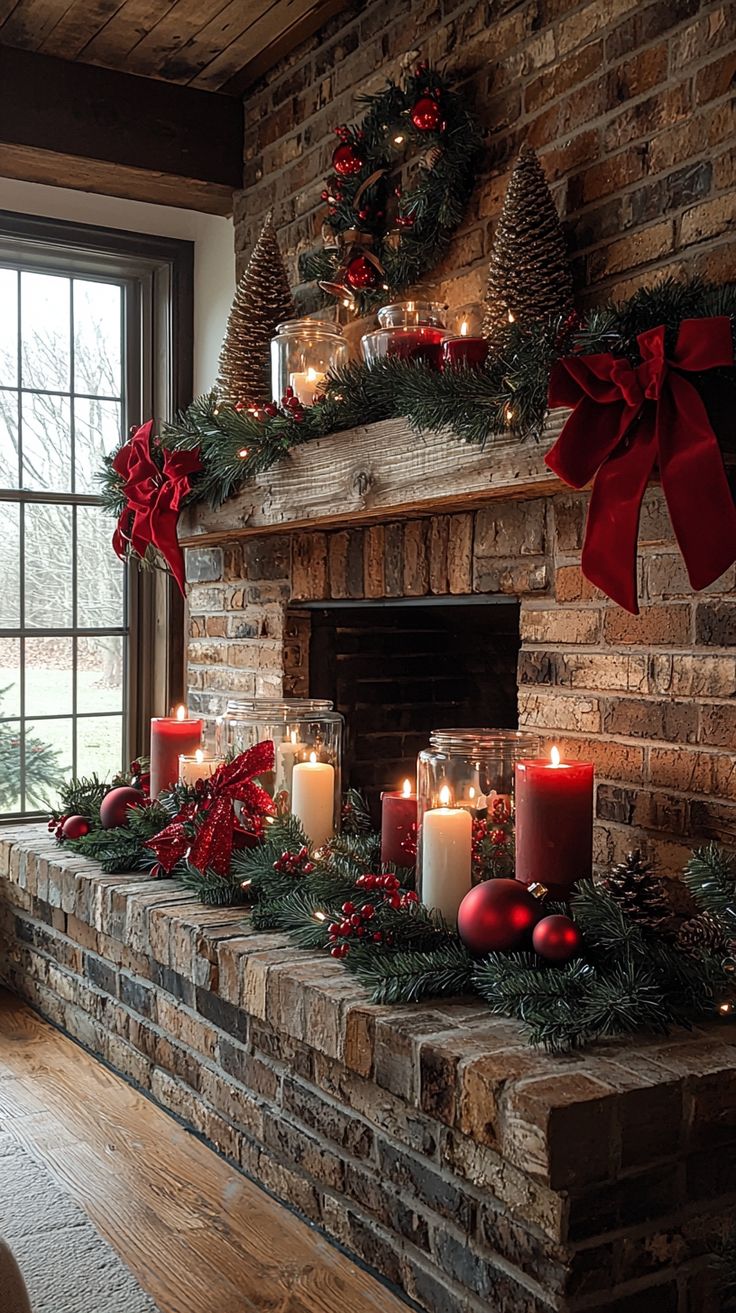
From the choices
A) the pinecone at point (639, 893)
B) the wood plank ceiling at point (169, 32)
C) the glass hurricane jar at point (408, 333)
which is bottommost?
the pinecone at point (639, 893)

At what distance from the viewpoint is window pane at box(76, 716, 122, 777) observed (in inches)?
147

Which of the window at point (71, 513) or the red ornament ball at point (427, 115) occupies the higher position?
the red ornament ball at point (427, 115)

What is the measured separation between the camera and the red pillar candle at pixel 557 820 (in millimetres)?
1988

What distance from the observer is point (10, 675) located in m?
3.62

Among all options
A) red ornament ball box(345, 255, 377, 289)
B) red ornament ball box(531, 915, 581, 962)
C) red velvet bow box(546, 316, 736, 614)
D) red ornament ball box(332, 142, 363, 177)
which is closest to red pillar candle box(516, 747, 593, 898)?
red ornament ball box(531, 915, 581, 962)

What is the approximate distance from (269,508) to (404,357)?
0.52 meters

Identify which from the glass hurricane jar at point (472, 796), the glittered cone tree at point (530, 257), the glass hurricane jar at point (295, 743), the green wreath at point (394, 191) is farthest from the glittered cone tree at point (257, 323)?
the glass hurricane jar at point (472, 796)

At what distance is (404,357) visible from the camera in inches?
94.0

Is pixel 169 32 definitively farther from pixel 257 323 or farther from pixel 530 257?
pixel 530 257

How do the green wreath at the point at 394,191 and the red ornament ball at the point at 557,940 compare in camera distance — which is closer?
the red ornament ball at the point at 557,940

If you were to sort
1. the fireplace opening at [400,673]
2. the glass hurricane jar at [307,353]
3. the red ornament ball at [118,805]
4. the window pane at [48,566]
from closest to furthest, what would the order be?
1. the glass hurricane jar at [307,353]
2. the red ornament ball at [118,805]
3. the fireplace opening at [400,673]
4. the window pane at [48,566]

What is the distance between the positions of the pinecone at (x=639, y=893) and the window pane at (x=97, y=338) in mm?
2504

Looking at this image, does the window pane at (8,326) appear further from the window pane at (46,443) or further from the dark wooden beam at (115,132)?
the dark wooden beam at (115,132)

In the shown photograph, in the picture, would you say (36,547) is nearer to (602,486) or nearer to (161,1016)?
(161,1016)
